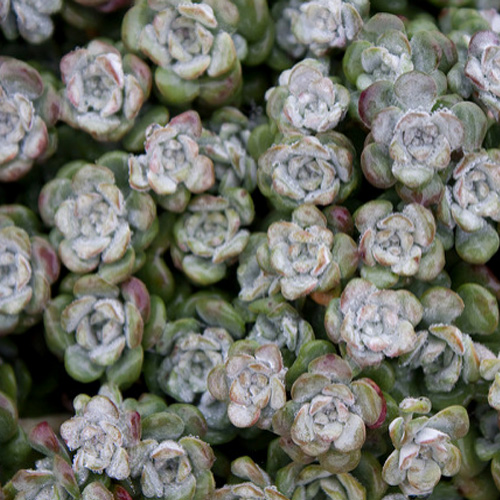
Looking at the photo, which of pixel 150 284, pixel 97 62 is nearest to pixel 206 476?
pixel 150 284

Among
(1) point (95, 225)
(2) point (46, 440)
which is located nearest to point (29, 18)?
(1) point (95, 225)

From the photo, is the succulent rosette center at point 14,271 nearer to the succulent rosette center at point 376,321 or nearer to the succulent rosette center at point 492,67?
the succulent rosette center at point 376,321

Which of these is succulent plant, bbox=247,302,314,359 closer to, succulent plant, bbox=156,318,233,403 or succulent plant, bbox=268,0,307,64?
succulent plant, bbox=156,318,233,403

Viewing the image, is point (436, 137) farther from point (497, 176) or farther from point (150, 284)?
point (150, 284)

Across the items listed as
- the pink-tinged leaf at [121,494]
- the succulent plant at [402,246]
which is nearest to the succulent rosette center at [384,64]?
the succulent plant at [402,246]

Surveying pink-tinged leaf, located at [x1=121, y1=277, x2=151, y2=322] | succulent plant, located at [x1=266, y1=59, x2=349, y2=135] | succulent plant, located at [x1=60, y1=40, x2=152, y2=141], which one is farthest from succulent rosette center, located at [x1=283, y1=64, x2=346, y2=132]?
pink-tinged leaf, located at [x1=121, y1=277, x2=151, y2=322]

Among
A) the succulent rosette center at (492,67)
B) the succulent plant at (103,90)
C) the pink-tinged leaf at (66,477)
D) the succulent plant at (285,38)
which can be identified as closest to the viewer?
the pink-tinged leaf at (66,477)
